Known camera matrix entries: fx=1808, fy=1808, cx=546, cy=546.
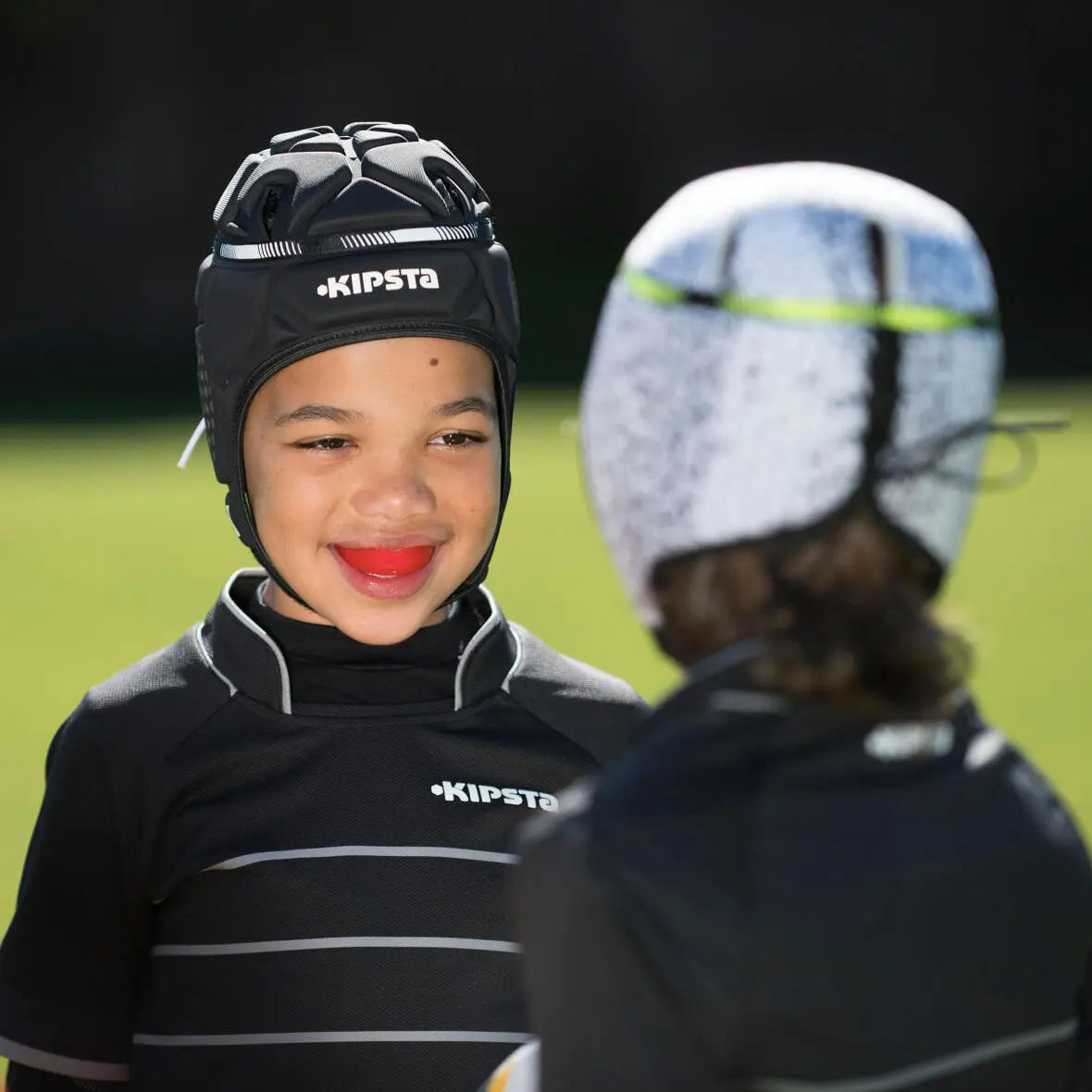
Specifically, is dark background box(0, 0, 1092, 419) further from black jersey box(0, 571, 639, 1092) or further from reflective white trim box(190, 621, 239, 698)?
black jersey box(0, 571, 639, 1092)

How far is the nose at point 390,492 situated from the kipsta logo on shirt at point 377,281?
251 millimetres

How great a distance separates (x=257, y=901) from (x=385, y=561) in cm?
51

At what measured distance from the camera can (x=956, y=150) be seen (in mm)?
16391

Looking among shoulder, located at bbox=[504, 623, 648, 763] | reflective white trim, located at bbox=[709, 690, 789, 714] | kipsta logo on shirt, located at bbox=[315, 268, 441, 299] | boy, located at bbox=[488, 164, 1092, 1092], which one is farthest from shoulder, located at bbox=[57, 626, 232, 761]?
reflective white trim, located at bbox=[709, 690, 789, 714]

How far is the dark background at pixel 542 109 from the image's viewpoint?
15.5 meters

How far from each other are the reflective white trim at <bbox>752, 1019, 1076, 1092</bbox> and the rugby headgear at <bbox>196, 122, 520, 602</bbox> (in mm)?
1342

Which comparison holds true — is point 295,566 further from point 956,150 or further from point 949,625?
point 956,150

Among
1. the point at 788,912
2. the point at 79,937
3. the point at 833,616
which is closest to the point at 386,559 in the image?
the point at 79,937

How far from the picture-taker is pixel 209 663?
8.61ft

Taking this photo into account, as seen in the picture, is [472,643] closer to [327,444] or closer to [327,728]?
[327,728]

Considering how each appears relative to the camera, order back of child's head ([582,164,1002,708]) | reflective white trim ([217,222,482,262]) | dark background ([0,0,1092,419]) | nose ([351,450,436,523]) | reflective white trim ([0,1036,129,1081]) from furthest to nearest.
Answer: dark background ([0,0,1092,419]), reflective white trim ([217,222,482,262]), nose ([351,450,436,523]), reflective white trim ([0,1036,129,1081]), back of child's head ([582,164,1002,708])

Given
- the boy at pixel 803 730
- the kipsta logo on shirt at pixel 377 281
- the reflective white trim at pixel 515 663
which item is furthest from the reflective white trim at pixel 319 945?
the boy at pixel 803 730

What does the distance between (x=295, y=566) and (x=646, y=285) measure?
1.18m

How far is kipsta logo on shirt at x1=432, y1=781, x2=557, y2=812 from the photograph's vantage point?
8.43 feet
